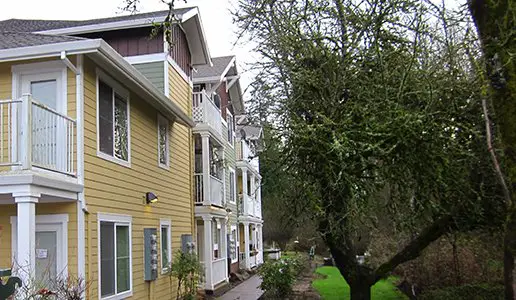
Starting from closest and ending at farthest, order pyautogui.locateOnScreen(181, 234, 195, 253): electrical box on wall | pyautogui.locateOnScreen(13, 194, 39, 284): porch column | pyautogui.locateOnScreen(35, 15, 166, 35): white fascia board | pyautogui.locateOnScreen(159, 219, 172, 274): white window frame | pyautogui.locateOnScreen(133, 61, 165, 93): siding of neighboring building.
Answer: pyautogui.locateOnScreen(13, 194, 39, 284): porch column < pyautogui.locateOnScreen(159, 219, 172, 274): white window frame < pyautogui.locateOnScreen(35, 15, 166, 35): white fascia board < pyautogui.locateOnScreen(133, 61, 165, 93): siding of neighboring building < pyautogui.locateOnScreen(181, 234, 195, 253): electrical box on wall

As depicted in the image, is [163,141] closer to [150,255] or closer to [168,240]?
[168,240]

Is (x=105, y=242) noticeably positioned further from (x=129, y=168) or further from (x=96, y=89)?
(x=96, y=89)

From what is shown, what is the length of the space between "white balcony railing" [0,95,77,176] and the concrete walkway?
9.22 m

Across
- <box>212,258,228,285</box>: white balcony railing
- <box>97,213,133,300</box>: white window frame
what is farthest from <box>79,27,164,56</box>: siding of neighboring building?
<box>212,258,228,285</box>: white balcony railing

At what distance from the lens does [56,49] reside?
27.9 ft

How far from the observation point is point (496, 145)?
748 cm

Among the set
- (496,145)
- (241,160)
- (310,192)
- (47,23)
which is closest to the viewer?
(496,145)

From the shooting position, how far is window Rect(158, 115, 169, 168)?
13.7 m

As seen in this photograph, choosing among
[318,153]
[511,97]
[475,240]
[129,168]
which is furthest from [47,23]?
[511,97]


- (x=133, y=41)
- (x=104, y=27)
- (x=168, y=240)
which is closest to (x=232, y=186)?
(x=168, y=240)

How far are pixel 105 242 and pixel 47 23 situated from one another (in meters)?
8.37

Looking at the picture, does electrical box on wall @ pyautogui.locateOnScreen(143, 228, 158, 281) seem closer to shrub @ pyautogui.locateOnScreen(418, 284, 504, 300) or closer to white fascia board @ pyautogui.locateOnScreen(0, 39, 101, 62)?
white fascia board @ pyautogui.locateOnScreen(0, 39, 101, 62)

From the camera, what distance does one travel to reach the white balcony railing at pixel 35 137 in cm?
749

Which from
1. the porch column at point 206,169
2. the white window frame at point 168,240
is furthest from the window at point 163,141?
the porch column at point 206,169
